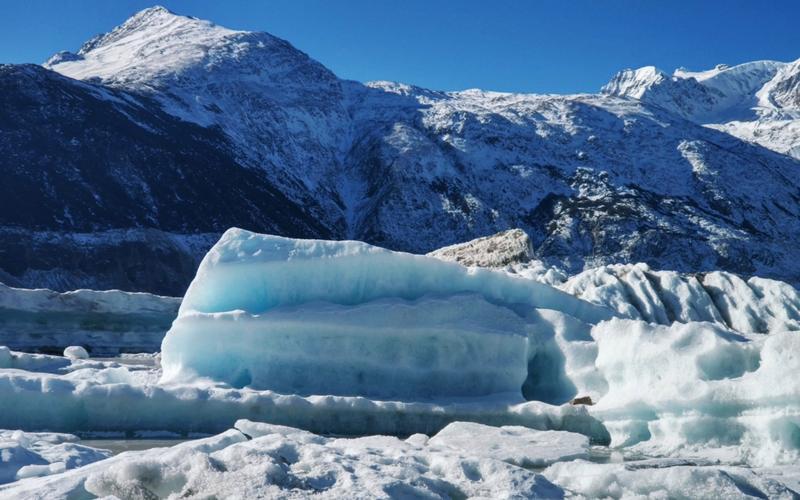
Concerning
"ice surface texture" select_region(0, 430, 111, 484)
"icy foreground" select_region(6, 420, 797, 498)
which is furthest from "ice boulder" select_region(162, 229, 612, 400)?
"icy foreground" select_region(6, 420, 797, 498)

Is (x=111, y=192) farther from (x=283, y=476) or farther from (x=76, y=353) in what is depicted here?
(x=283, y=476)

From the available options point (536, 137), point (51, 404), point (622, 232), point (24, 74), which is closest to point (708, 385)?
point (51, 404)

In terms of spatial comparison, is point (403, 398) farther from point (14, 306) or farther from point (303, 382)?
point (14, 306)

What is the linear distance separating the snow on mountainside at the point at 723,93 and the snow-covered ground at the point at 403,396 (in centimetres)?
10844

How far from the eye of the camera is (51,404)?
9516 millimetres

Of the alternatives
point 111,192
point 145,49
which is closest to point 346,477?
point 111,192

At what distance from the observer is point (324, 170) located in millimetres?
75312

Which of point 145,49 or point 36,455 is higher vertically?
point 145,49

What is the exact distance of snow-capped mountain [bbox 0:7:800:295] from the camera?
47.4 m

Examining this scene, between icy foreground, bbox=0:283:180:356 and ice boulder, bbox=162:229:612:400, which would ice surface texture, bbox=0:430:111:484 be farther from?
icy foreground, bbox=0:283:180:356

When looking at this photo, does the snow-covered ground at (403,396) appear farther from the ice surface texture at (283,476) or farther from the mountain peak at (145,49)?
the mountain peak at (145,49)

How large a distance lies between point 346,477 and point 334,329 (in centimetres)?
548

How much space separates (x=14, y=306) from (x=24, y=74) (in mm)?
38037

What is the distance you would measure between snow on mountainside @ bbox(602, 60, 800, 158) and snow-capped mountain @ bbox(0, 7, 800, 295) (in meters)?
43.7
